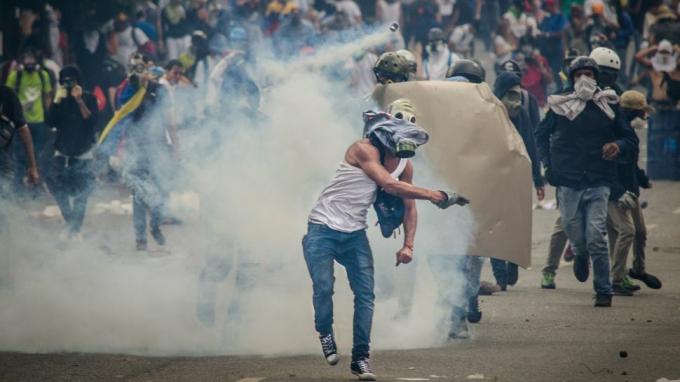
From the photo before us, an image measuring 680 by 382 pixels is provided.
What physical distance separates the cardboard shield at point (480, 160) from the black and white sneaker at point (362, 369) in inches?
73.3

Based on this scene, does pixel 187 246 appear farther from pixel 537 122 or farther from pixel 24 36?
pixel 24 36

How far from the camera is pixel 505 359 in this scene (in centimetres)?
909

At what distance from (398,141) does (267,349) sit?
1840 mm

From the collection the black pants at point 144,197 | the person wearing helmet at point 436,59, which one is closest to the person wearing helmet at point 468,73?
the black pants at point 144,197

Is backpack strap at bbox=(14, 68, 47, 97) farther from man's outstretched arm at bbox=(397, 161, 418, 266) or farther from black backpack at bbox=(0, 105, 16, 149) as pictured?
man's outstretched arm at bbox=(397, 161, 418, 266)

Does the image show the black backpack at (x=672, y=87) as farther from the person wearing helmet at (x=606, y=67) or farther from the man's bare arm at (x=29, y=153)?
the man's bare arm at (x=29, y=153)

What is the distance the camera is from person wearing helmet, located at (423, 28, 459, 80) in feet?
61.9

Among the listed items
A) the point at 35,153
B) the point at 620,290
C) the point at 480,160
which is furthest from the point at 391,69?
the point at 35,153

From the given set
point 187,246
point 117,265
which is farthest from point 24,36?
point 117,265

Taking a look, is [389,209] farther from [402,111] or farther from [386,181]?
[402,111]

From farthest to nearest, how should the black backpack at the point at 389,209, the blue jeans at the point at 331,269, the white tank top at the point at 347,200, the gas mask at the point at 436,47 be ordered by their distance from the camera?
the gas mask at the point at 436,47 < the black backpack at the point at 389,209 < the white tank top at the point at 347,200 < the blue jeans at the point at 331,269

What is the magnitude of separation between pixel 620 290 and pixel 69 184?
6.12 m

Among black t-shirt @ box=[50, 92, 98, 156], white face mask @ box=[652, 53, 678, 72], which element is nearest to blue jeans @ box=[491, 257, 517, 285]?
black t-shirt @ box=[50, 92, 98, 156]

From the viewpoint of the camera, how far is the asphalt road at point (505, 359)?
8602mm
